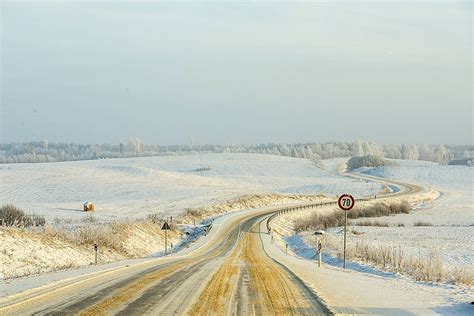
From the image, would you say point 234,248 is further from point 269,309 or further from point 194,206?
point 194,206

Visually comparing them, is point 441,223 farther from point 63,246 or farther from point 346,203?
point 63,246

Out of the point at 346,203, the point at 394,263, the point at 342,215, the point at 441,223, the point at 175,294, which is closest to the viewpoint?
the point at 175,294

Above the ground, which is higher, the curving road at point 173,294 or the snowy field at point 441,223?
the curving road at point 173,294

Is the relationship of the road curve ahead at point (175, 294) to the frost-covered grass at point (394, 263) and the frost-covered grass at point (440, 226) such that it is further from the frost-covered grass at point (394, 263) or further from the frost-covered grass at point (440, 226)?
the frost-covered grass at point (440, 226)

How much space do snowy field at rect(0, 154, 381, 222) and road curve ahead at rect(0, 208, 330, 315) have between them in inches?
Result: 1418

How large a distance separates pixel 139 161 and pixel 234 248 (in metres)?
131

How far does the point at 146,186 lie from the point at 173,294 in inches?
3480

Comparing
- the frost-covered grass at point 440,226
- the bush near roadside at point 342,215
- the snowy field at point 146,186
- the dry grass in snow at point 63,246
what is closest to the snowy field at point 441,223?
the frost-covered grass at point 440,226

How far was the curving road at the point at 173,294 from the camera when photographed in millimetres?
11891

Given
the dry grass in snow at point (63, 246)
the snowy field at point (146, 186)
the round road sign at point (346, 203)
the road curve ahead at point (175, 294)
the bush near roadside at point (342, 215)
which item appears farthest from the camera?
the snowy field at point (146, 186)

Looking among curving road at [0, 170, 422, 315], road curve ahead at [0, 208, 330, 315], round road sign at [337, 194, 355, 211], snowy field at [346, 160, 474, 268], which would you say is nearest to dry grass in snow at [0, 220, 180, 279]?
curving road at [0, 170, 422, 315]

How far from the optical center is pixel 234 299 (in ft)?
43.7

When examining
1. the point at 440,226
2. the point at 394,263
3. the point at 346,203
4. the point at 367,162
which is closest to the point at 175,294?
the point at 346,203

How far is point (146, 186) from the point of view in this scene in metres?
101
